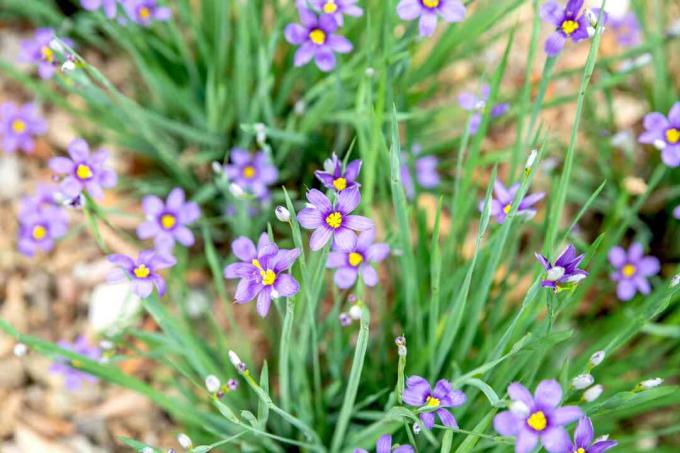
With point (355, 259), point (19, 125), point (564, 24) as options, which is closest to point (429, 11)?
point (564, 24)

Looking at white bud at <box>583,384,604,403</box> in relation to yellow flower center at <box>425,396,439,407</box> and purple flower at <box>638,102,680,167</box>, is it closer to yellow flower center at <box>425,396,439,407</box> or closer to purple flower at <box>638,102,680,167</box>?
yellow flower center at <box>425,396,439,407</box>

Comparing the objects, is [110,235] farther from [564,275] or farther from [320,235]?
[564,275]

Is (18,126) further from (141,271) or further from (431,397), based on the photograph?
(431,397)

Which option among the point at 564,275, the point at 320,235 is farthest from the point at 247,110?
the point at 564,275

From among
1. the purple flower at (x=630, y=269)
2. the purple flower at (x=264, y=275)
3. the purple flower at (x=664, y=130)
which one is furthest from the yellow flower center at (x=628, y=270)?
the purple flower at (x=264, y=275)

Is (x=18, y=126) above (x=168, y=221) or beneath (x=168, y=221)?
above

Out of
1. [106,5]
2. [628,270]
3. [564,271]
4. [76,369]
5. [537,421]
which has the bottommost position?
[537,421]

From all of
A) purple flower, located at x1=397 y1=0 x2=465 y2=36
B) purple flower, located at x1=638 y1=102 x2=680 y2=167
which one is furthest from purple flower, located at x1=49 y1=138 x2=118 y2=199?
purple flower, located at x1=638 y1=102 x2=680 y2=167
